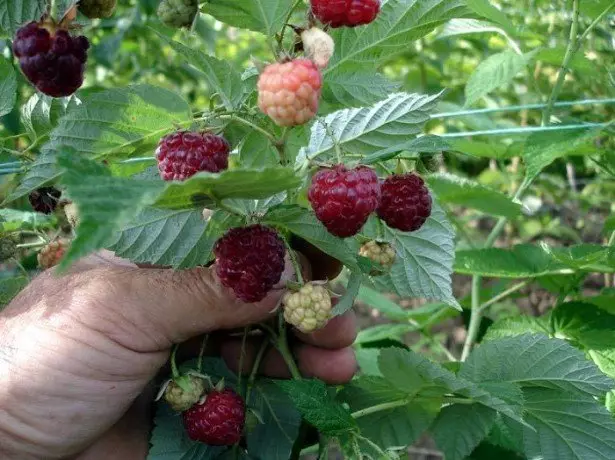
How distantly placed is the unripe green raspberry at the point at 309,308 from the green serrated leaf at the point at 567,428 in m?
0.44

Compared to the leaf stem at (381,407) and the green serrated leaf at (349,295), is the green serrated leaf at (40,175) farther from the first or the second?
the leaf stem at (381,407)

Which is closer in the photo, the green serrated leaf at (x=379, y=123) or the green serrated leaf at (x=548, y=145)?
the green serrated leaf at (x=379, y=123)

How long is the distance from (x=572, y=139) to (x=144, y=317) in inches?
33.6

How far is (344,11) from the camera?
799 mm

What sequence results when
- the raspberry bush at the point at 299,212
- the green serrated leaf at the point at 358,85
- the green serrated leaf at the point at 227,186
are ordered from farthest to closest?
the green serrated leaf at the point at 358,85, the raspberry bush at the point at 299,212, the green serrated leaf at the point at 227,186

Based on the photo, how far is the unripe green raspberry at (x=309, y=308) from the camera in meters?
0.92

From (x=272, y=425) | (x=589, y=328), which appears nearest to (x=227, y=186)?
(x=272, y=425)

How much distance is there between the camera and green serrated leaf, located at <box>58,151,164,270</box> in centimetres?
57

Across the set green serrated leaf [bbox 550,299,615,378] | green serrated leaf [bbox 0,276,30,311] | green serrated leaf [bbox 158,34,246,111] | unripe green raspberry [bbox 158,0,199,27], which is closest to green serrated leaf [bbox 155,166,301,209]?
green serrated leaf [bbox 158,34,246,111]

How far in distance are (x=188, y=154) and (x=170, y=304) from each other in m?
0.33

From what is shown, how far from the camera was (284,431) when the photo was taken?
46.8 inches

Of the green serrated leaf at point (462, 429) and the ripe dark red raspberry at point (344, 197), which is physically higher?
the ripe dark red raspberry at point (344, 197)

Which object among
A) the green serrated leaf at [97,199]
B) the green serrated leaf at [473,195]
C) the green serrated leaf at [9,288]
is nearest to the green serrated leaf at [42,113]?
the green serrated leaf at [9,288]

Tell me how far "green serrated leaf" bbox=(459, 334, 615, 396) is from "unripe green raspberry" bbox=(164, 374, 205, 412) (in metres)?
0.41
